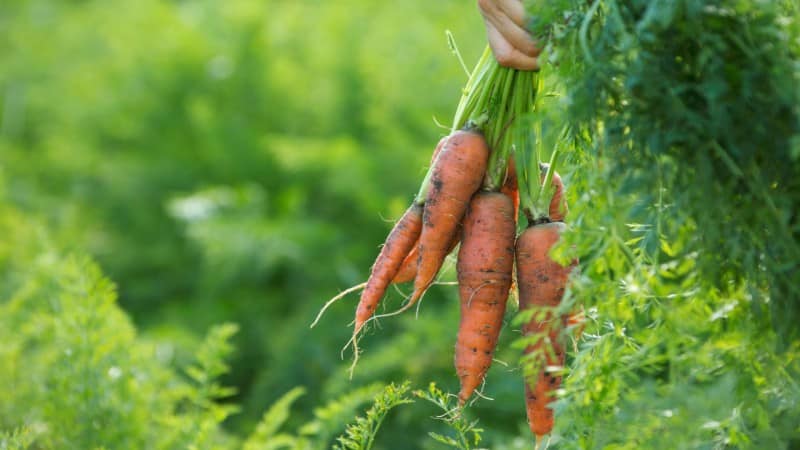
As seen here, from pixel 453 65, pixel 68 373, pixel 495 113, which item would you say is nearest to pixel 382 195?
pixel 453 65

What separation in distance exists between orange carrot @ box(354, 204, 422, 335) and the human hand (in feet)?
0.95

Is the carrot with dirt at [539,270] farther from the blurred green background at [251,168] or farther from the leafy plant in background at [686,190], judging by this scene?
the blurred green background at [251,168]

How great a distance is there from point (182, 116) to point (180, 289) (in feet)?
3.06

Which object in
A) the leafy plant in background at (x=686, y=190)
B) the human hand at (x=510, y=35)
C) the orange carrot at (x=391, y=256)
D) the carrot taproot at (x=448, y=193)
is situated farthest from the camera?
the orange carrot at (x=391, y=256)

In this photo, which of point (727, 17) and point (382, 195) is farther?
point (382, 195)

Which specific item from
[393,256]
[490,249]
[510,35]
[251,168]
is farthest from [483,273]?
[251,168]

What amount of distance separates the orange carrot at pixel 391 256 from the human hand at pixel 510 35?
291 millimetres

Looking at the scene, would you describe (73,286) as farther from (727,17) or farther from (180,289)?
(180,289)

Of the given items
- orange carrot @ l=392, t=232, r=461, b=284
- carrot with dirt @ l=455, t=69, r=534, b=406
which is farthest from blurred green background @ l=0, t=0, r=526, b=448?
carrot with dirt @ l=455, t=69, r=534, b=406

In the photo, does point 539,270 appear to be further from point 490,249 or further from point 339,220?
point 339,220

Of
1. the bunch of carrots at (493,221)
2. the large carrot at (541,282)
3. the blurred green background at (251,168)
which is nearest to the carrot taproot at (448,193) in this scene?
the bunch of carrots at (493,221)

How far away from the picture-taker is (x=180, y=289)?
423 cm

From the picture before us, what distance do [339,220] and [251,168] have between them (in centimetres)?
57

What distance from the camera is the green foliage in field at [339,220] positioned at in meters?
1.03
